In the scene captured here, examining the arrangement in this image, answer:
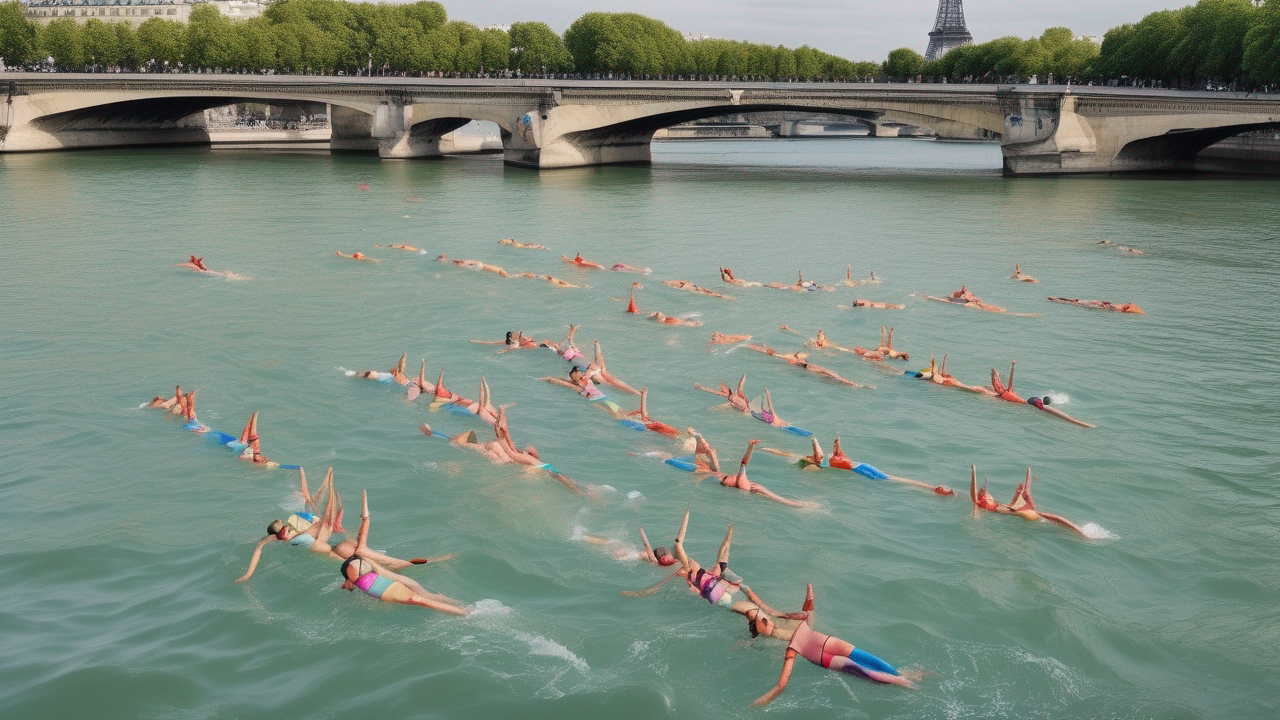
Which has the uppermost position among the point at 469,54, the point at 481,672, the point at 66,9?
the point at 66,9

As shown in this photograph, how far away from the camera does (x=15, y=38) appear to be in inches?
3967

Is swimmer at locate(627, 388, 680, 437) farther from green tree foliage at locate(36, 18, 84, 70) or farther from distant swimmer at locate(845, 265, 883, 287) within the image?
green tree foliage at locate(36, 18, 84, 70)

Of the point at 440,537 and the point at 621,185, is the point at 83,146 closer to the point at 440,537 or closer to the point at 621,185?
the point at 621,185

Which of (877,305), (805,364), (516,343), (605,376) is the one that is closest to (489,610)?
(605,376)

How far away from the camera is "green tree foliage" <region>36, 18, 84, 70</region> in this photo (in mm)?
103562

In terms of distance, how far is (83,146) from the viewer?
8912 cm

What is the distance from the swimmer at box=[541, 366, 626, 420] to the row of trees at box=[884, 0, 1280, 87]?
226 feet

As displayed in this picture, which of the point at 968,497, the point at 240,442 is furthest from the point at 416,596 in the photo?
the point at 968,497

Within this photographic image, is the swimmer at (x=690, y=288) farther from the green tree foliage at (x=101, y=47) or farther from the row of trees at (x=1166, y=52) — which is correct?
the green tree foliage at (x=101, y=47)

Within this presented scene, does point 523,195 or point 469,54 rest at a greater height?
point 469,54

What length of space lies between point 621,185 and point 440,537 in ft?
182

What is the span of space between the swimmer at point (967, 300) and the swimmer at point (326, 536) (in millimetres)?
20982

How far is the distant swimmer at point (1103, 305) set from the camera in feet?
101

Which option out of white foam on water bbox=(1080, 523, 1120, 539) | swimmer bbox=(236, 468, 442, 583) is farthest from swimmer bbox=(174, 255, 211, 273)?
white foam on water bbox=(1080, 523, 1120, 539)
